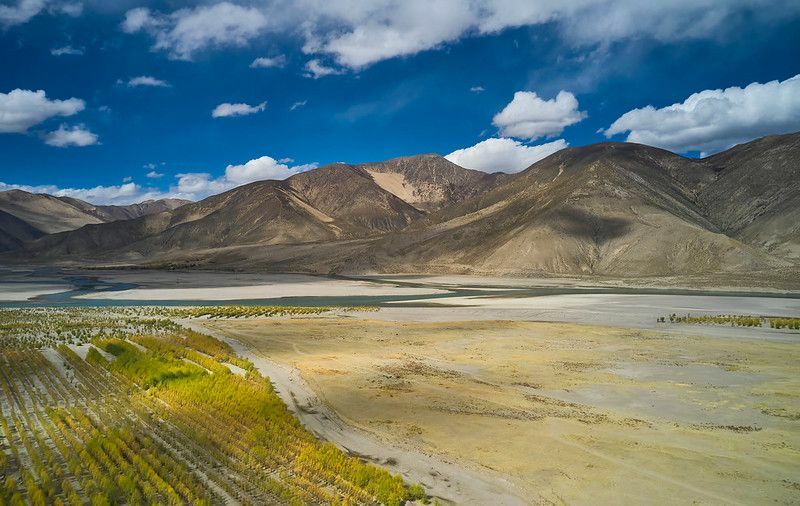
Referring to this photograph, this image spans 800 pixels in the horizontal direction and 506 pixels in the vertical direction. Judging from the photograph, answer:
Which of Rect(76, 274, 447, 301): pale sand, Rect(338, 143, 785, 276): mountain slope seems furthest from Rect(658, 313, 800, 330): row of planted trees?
Rect(338, 143, 785, 276): mountain slope

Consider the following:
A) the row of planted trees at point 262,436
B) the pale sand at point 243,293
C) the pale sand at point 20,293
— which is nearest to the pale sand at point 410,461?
the row of planted trees at point 262,436

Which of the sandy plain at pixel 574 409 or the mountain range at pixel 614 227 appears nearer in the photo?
the sandy plain at pixel 574 409

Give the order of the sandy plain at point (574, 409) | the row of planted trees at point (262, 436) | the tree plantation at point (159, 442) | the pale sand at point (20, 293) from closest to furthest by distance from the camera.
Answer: the tree plantation at point (159, 442)
the row of planted trees at point (262, 436)
the sandy plain at point (574, 409)
the pale sand at point (20, 293)

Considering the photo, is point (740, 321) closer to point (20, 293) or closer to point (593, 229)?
point (593, 229)

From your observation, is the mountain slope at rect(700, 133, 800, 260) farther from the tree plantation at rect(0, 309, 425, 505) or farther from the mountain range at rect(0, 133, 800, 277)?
the tree plantation at rect(0, 309, 425, 505)

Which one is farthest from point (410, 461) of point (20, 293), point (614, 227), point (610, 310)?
point (614, 227)

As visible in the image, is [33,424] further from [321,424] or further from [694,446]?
[694,446]

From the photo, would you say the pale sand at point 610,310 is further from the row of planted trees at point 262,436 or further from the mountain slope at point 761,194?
the mountain slope at point 761,194

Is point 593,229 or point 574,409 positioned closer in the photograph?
point 574,409
